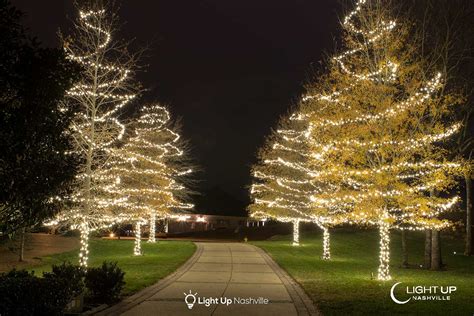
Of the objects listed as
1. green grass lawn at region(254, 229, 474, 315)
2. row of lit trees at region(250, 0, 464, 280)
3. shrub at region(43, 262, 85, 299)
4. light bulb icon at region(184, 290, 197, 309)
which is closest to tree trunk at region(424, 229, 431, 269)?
green grass lawn at region(254, 229, 474, 315)

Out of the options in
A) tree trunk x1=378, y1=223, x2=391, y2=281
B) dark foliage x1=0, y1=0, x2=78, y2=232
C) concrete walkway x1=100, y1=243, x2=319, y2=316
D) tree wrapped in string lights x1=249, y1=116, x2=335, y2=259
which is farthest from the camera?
tree wrapped in string lights x1=249, y1=116, x2=335, y2=259

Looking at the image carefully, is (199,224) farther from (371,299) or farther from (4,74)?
(4,74)

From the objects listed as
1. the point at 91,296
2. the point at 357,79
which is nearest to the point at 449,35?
the point at 357,79

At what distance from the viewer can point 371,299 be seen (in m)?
13.6

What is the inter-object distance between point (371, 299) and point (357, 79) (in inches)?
350

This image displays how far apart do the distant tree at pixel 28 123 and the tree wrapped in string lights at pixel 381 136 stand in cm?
1179

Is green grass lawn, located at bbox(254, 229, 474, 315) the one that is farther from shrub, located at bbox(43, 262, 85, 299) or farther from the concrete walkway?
shrub, located at bbox(43, 262, 85, 299)

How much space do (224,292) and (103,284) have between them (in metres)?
3.41

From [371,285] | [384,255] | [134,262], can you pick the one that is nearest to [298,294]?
[371,285]

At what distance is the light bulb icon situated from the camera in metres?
12.2

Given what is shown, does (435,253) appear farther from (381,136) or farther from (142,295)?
(142,295)

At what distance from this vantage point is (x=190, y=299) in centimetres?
1304

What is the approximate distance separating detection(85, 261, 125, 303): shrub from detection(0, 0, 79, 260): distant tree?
449 centimetres

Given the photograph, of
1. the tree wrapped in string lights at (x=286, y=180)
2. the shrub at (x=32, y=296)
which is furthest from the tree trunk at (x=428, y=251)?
the shrub at (x=32, y=296)
